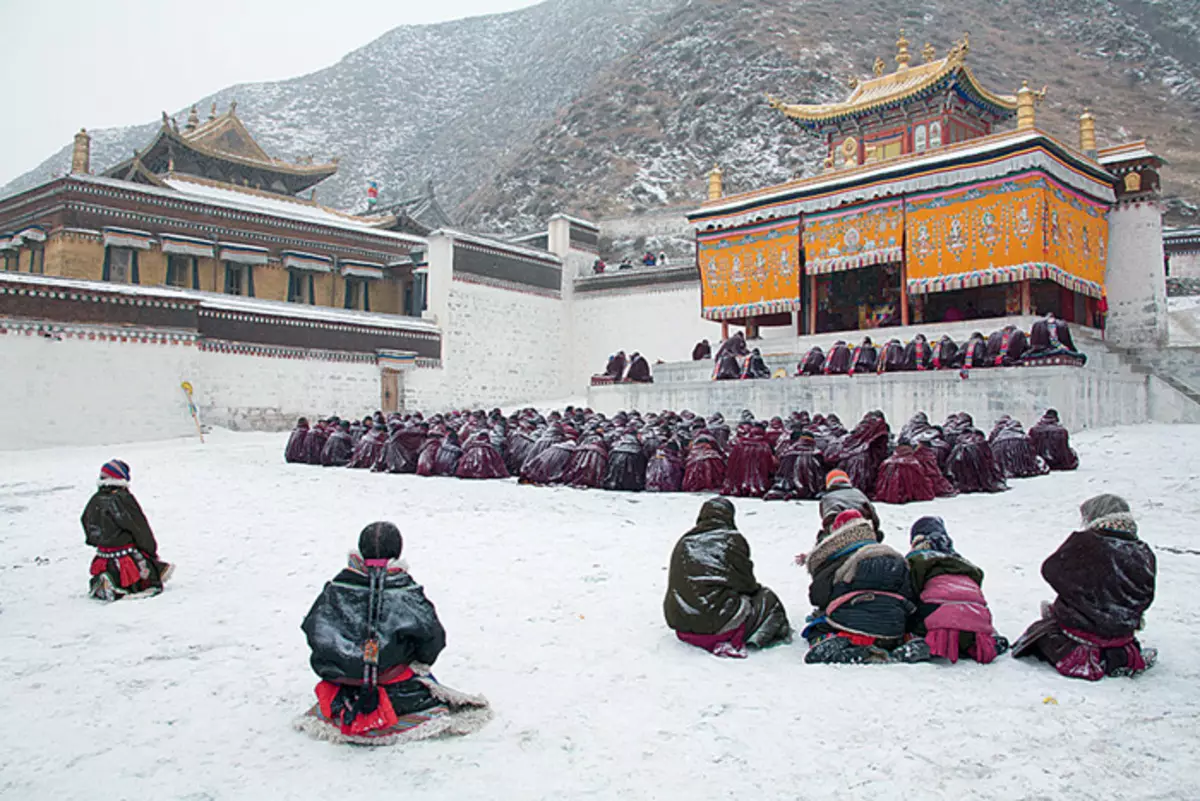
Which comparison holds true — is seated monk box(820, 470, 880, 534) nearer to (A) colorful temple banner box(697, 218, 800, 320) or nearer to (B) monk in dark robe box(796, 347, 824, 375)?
(B) monk in dark robe box(796, 347, 824, 375)

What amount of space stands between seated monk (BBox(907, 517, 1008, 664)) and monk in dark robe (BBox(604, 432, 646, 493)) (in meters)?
6.53

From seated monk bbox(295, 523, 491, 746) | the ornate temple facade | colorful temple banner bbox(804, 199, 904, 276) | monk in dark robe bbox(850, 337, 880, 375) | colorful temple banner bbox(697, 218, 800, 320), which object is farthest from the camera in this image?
colorful temple banner bbox(697, 218, 800, 320)

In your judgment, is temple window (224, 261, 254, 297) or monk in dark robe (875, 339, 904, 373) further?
temple window (224, 261, 254, 297)

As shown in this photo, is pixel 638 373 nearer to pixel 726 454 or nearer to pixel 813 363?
pixel 813 363

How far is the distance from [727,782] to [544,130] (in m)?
61.8

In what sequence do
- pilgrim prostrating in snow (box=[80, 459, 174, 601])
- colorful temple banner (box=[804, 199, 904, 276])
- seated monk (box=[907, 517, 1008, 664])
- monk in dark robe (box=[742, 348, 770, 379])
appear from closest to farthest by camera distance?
1. seated monk (box=[907, 517, 1008, 664])
2. pilgrim prostrating in snow (box=[80, 459, 174, 601])
3. monk in dark robe (box=[742, 348, 770, 379])
4. colorful temple banner (box=[804, 199, 904, 276])

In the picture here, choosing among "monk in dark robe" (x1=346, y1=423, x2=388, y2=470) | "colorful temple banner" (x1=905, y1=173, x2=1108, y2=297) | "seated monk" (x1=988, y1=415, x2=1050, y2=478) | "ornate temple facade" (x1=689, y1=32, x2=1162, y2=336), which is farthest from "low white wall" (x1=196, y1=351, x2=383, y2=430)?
"seated monk" (x1=988, y1=415, x2=1050, y2=478)

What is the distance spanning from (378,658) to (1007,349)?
13228 mm

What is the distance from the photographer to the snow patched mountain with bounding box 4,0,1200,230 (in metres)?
50.5

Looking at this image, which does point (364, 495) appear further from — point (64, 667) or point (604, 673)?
point (604, 673)

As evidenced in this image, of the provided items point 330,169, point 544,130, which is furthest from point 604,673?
point 544,130

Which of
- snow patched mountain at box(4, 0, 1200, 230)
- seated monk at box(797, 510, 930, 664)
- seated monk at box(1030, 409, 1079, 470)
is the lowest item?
seated monk at box(797, 510, 930, 664)

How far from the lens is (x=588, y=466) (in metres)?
11.1

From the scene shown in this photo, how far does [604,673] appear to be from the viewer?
4.30 m
